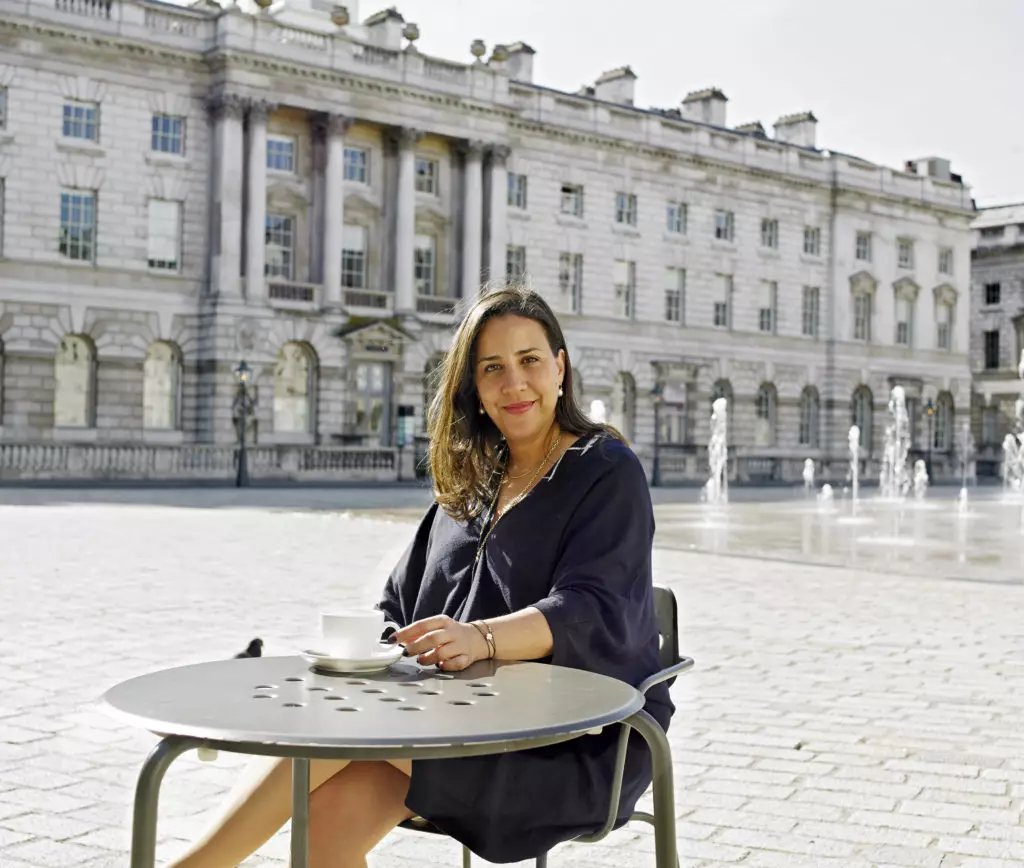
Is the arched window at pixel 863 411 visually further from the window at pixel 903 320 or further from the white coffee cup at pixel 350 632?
the white coffee cup at pixel 350 632

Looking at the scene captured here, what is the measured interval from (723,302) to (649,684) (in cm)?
5117

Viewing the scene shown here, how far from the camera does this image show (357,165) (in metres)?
44.0

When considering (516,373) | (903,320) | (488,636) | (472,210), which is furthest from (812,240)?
(488,636)

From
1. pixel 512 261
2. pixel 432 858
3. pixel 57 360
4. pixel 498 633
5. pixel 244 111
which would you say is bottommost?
pixel 432 858

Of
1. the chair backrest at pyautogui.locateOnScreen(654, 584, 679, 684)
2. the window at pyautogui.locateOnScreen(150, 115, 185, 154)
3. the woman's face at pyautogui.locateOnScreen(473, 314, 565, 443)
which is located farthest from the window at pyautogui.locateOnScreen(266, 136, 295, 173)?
the chair backrest at pyautogui.locateOnScreen(654, 584, 679, 684)

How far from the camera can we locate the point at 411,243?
44000mm

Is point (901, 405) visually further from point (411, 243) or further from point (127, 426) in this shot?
point (127, 426)

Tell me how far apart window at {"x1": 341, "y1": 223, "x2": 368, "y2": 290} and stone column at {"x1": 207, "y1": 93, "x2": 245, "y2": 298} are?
4.31 metres

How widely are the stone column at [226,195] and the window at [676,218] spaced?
18.0m

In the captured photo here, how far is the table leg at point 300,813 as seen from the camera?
274 cm

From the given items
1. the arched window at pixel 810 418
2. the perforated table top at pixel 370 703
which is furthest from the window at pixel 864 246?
the perforated table top at pixel 370 703

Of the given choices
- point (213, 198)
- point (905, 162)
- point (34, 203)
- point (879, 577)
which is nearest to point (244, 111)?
point (213, 198)

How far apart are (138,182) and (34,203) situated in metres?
3.07

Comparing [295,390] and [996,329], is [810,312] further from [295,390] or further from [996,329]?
[295,390]
